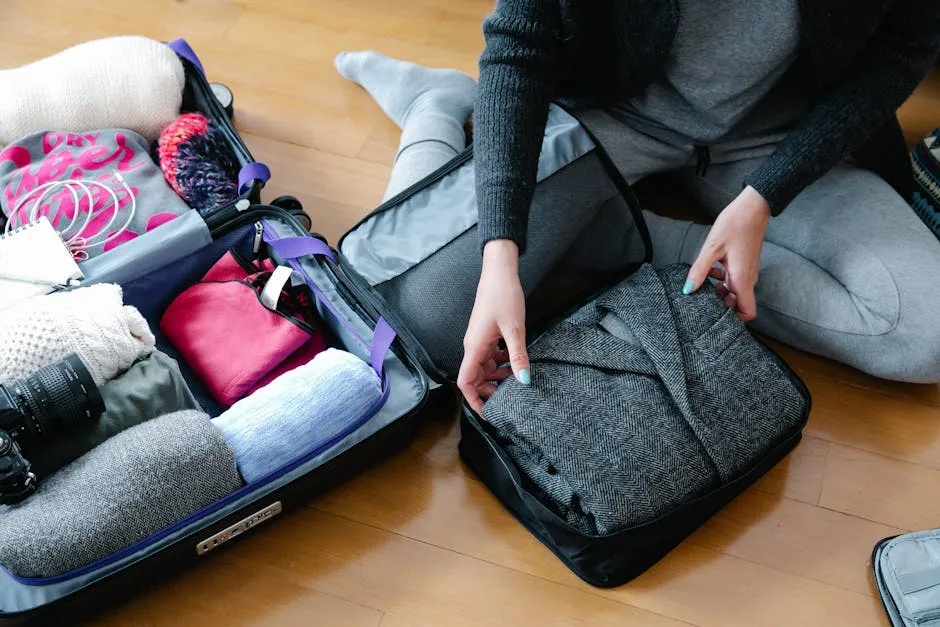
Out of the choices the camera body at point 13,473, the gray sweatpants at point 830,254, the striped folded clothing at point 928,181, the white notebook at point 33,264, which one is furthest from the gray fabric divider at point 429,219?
the striped folded clothing at point 928,181

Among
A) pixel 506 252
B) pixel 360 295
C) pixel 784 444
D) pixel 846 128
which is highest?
pixel 846 128

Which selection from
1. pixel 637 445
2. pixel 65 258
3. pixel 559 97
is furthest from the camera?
pixel 559 97

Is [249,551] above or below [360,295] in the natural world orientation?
below

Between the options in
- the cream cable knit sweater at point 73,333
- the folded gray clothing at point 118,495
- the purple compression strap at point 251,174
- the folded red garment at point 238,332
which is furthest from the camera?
the purple compression strap at point 251,174

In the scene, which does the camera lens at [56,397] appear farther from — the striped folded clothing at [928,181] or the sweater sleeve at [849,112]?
the striped folded clothing at [928,181]

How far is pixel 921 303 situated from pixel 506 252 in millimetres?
549

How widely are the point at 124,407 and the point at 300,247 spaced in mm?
299

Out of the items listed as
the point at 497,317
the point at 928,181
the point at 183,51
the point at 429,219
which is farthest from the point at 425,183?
the point at 928,181

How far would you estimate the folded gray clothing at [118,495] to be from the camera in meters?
0.89

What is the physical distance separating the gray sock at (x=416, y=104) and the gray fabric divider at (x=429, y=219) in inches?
4.4

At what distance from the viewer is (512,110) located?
1.01m

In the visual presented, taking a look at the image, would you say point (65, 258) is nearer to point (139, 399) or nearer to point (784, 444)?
point (139, 399)

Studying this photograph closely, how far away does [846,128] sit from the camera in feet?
3.47

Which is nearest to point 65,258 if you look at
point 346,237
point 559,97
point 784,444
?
point 346,237
